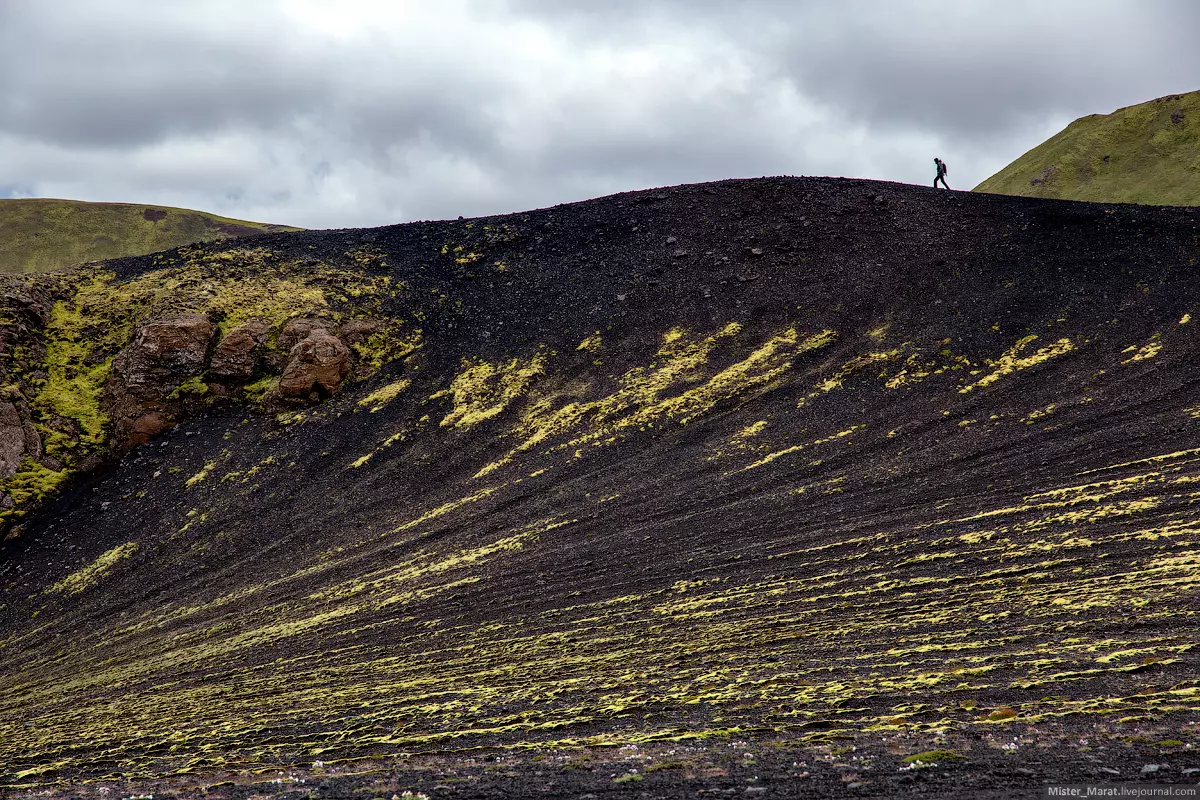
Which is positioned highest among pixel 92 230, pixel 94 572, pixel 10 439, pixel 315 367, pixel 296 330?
pixel 92 230

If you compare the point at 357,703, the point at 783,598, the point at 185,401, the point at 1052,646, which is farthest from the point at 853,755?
the point at 185,401

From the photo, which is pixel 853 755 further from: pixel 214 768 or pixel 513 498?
pixel 513 498

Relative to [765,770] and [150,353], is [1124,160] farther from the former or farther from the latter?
[765,770]

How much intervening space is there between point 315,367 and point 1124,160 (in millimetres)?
64142

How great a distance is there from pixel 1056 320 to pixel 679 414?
37.0ft

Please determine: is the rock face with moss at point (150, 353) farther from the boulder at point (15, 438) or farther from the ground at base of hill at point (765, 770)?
the ground at base of hill at point (765, 770)

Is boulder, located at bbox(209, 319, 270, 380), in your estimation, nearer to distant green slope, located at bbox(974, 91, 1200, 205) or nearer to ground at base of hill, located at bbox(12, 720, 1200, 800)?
ground at base of hill, located at bbox(12, 720, 1200, 800)

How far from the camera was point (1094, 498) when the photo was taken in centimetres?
1319

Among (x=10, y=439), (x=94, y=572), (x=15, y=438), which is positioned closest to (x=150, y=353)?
(x=15, y=438)

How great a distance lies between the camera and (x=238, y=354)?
Answer: 84.6ft

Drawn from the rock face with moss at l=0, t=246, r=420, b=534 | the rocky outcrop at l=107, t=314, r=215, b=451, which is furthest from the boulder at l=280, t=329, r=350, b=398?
the rocky outcrop at l=107, t=314, r=215, b=451

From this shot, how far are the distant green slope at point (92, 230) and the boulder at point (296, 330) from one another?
8527 cm

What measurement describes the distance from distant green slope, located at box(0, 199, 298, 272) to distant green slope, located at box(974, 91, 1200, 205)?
8855 centimetres

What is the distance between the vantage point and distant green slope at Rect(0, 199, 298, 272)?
103 metres
